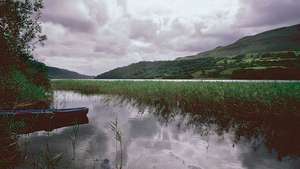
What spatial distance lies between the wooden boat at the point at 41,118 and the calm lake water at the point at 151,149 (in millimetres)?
810

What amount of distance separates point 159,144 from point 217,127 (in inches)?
157

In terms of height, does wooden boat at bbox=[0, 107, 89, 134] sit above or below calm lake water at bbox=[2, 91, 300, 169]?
above

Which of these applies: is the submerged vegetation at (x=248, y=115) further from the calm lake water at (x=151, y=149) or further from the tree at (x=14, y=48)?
the tree at (x=14, y=48)

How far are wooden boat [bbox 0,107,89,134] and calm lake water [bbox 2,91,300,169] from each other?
2.66ft

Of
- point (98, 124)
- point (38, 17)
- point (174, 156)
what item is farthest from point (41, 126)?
point (38, 17)

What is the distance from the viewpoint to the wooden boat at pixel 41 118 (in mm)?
11719

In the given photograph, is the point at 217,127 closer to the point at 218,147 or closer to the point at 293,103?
the point at 218,147

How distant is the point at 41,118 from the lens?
12695mm

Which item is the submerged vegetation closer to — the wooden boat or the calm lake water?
the calm lake water

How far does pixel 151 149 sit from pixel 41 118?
22.7 ft

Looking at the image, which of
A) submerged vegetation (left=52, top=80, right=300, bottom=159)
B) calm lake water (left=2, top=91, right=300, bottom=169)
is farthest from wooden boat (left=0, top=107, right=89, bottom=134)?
submerged vegetation (left=52, top=80, right=300, bottom=159)

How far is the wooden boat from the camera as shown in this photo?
1172 cm

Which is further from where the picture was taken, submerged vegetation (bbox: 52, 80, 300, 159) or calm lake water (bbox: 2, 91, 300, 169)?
submerged vegetation (bbox: 52, 80, 300, 159)

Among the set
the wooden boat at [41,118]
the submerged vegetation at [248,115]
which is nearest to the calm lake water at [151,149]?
the submerged vegetation at [248,115]
